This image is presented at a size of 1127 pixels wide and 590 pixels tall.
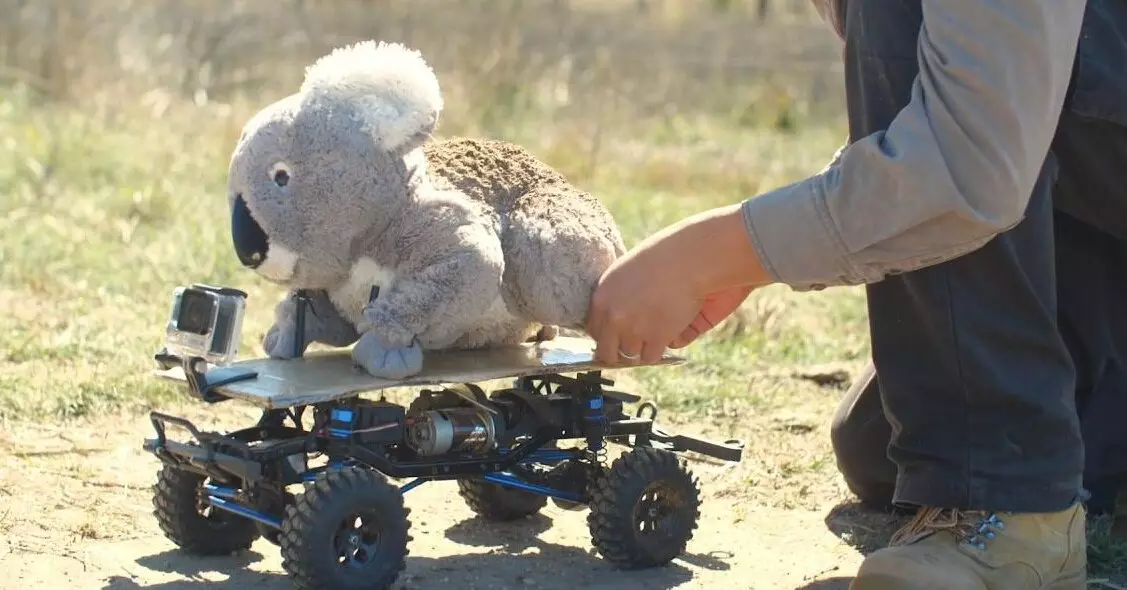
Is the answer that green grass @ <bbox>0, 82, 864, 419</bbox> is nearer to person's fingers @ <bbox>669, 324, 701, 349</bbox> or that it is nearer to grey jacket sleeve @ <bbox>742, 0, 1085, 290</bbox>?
person's fingers @ <bbox>669, 324, 701, 349</bbox>

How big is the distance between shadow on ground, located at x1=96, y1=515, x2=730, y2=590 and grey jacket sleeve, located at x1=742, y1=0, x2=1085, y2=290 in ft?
1.83

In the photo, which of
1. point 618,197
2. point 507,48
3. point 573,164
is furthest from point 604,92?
point 618,197

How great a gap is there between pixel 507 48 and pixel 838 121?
2.19m

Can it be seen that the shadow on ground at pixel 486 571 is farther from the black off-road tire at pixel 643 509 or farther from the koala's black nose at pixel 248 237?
the koala's black nose at pixel 248 237

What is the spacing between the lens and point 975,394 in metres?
1.99

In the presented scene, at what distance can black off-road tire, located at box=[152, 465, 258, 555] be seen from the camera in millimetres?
2117

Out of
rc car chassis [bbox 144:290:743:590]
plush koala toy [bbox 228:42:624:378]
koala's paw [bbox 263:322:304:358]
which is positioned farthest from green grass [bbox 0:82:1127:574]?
koala's paw [bbox 263:322:304:358]

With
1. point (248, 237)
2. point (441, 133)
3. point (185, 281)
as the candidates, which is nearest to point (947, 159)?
point (248, 237)

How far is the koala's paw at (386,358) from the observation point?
2.02 meters

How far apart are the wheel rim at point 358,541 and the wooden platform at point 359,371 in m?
0.17

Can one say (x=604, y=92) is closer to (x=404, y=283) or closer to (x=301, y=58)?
(x=301, y=58)

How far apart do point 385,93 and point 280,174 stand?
0.19 metres

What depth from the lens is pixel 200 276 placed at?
3.99 meters

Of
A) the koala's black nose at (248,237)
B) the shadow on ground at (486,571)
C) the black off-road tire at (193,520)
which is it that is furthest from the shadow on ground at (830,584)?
the koala's black nose at (248,237)
